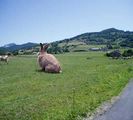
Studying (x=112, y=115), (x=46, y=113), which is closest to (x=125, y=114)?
(x=112, y=115)

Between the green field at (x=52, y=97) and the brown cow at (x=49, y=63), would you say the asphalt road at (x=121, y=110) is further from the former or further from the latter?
the brown cow at (x=49, y=63)

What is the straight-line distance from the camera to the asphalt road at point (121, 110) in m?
16.9

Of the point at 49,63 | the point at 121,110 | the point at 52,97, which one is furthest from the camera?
the point at 49,63

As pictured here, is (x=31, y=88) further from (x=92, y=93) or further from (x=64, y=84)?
(x=92, y=93)

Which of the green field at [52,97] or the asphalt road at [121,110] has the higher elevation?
the green field at [52,97]

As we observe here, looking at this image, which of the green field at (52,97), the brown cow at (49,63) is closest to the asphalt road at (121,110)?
the green field at (52,97)

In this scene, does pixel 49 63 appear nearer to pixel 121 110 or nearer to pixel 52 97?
pixel 52 97

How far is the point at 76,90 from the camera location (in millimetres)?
24375

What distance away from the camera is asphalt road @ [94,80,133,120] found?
665 inches

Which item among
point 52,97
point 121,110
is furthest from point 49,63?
point 121,110

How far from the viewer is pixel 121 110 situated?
18.8 m

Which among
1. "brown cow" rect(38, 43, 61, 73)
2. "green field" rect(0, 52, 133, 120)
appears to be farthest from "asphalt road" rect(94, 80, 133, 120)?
"brown cow" rect(38, 43, 61, 73)

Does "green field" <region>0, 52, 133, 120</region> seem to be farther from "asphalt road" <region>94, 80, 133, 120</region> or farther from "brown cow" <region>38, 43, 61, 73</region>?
"brown cow" <region>38, 43, 61, 73</region>

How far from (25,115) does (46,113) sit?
1.24 meters
